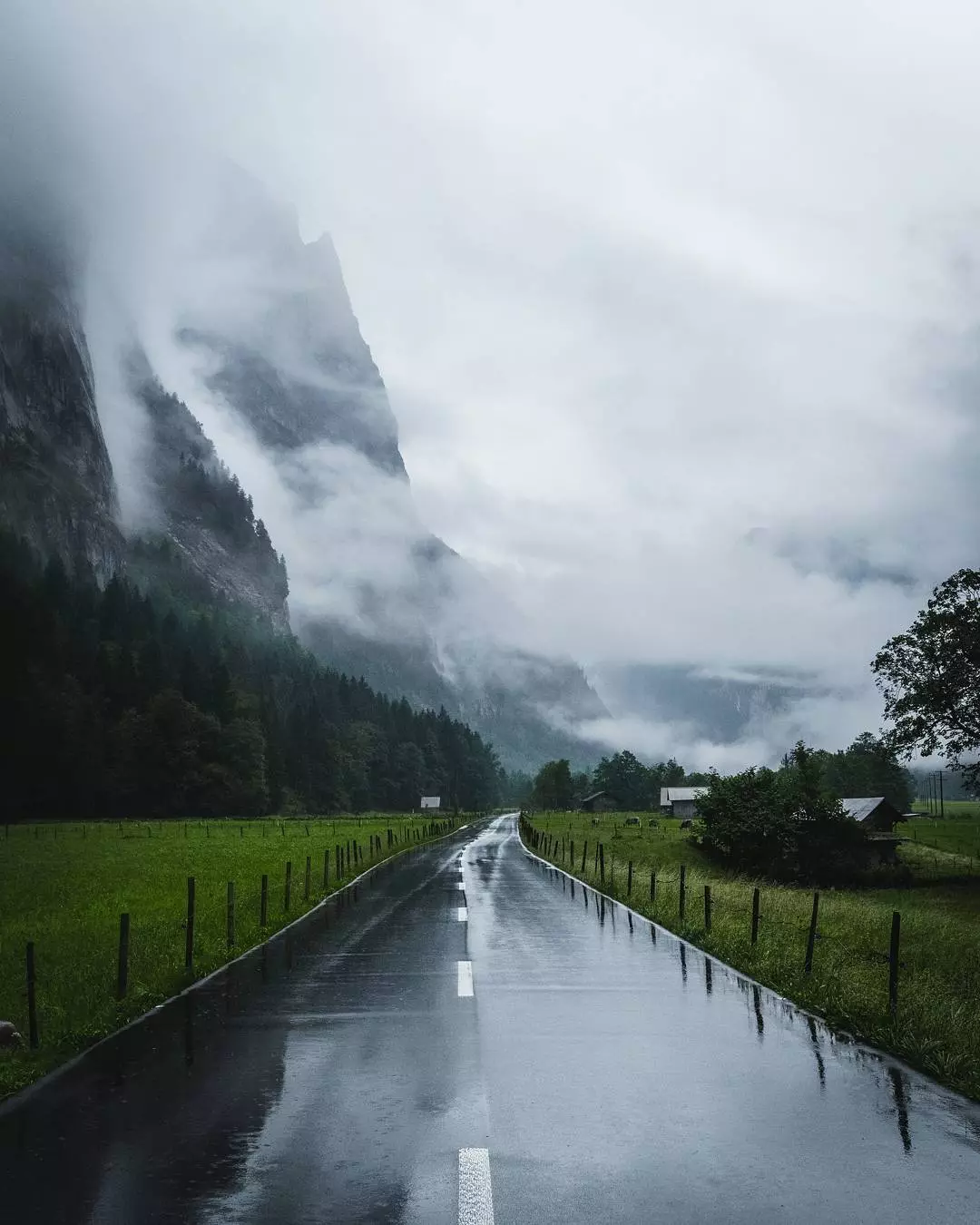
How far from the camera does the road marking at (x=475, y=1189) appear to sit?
20.2ft

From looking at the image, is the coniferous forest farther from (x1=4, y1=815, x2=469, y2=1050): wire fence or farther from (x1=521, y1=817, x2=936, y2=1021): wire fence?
(x1=521, y1=817, x2=936, y2=1021): wire fence

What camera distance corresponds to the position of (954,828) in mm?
105812

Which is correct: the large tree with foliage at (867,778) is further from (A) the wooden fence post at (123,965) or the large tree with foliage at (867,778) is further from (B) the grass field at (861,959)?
(A) the wooden fence post at (123,965)

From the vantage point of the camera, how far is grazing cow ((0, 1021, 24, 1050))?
1081 cm

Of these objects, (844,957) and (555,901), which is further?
(555,901)

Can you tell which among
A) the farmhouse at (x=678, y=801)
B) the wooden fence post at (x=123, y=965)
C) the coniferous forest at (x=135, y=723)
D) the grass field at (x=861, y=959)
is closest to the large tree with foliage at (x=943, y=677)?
the grass field at (x=861, y=959)

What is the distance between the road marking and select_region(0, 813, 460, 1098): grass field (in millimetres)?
4466

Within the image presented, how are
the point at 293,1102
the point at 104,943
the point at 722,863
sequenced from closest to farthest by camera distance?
the point at 293,1102, the point at 104,943, the point at 722,863

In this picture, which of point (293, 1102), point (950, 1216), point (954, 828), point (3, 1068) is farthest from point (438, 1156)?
point (954, 828)

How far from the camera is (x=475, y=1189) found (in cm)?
661

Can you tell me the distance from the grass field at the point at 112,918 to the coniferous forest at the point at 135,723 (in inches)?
1664

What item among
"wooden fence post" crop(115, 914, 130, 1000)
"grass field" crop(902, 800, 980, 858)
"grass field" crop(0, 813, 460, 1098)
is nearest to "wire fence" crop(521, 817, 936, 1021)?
"grass field" crop(0, 813, 460, 1098)

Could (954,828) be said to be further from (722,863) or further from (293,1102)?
(293,1102)

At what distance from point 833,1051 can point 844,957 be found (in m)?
6.73
